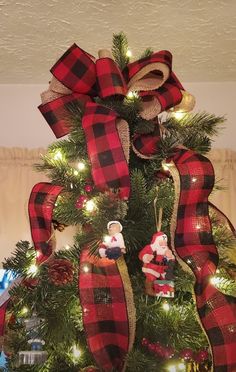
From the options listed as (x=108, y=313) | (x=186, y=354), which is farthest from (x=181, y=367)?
(x=108, y=313)

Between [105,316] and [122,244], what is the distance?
0.12 m

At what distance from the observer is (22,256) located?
80 centimetres

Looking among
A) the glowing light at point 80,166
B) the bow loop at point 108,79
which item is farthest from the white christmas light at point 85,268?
the bow loop at point 108,79

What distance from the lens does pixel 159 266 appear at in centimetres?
67

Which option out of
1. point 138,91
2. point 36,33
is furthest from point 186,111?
point 36,33

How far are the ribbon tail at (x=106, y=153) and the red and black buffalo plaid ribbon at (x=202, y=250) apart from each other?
9cm

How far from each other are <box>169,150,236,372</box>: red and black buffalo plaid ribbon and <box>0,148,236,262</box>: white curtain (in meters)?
1.06

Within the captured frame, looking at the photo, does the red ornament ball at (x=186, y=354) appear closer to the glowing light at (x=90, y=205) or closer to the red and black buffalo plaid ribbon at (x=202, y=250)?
the red and black buffalo plaid ribbon at (x=202, y=250)

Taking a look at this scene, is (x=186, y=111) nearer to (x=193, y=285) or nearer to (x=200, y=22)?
(x=193, y=285)

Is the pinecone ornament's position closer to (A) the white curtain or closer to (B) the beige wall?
(A) the white curtain

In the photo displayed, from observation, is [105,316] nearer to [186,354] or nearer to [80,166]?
[186,354]

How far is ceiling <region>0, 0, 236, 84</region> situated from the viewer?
1.33 metres

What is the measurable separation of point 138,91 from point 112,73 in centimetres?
7

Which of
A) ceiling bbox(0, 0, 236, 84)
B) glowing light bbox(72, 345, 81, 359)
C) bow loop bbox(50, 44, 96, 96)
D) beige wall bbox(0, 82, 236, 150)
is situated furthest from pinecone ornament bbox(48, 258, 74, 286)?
beige wall bbox(0, 82, 236, 150)
